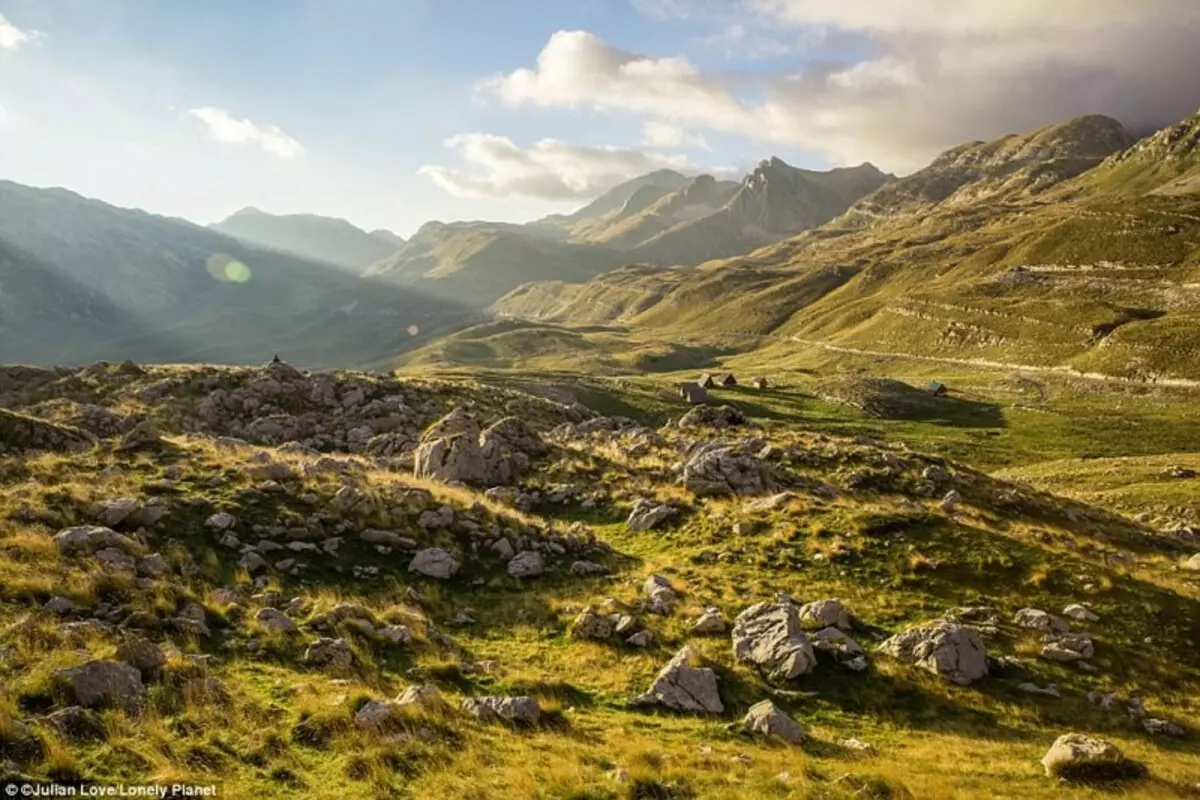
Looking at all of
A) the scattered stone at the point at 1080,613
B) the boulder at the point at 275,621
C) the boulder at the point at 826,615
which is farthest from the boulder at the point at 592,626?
the scattered stone at the point at 1080,613

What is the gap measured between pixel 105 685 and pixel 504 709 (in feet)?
22.7

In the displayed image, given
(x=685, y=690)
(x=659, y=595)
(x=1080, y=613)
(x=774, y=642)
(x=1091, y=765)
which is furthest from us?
(x=659, y=595)

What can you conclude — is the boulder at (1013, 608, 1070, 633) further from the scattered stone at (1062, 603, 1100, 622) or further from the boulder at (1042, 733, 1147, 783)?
the boulder at (1042, 733, 1147, 783)

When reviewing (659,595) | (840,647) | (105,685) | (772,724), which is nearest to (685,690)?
(772,724)

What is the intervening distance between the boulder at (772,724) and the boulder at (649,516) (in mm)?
14729

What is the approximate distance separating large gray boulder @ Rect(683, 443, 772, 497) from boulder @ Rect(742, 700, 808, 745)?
16886 mm

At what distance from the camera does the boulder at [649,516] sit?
2916 cm

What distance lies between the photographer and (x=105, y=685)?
36.8 feet

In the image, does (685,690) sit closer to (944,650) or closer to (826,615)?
(826,615)

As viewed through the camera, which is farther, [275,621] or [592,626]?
[592,626]

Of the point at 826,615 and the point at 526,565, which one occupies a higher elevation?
the point at 826,615

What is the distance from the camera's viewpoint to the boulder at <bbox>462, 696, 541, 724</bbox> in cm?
1322

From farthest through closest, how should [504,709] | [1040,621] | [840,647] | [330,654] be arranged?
1. [1040,621]
2. [840,647]
3. [330,654]
4. [504,709]

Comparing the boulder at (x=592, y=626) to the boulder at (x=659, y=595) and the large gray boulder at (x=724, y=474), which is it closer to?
the boulder at (x=659, y=595)
